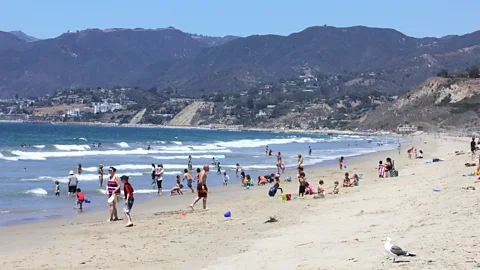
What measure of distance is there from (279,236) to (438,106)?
142m

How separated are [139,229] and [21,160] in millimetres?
27755

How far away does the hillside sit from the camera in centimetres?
13575

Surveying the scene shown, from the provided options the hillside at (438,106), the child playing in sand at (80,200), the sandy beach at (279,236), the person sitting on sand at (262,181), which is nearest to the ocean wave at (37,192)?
the child playing in sand at (80,200)

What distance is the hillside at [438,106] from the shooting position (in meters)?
136

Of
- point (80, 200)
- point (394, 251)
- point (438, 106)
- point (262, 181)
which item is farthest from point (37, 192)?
point (438, 106)

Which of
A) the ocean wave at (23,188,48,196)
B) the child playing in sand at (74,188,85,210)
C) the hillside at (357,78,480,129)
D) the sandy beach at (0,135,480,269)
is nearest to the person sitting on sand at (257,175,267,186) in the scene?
the ocean wave at (23,188,48,196)

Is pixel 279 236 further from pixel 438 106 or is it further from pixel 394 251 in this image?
pixel 438 106

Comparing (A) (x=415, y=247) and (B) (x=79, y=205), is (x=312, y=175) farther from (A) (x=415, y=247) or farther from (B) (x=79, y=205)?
(A) (x=415, y=247)

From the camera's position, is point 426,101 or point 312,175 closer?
point 312,175

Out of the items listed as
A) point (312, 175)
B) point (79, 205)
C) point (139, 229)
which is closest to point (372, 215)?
point (139, 229)

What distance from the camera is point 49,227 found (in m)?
14.0

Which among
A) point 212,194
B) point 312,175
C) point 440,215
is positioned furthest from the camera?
point 312,175

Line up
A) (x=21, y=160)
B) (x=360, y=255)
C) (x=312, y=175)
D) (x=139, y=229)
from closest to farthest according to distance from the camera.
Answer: (x=360, y=255), (x=139, y=229), (x=312, y=175), (x=21, y=160)

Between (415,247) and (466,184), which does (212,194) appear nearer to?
(466,184)
